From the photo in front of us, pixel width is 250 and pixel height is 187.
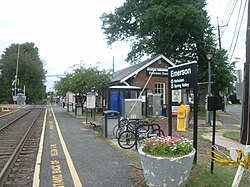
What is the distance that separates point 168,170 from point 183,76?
2622 millimetres

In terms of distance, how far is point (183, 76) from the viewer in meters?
6.46

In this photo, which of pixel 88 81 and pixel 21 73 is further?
pixel 21 73

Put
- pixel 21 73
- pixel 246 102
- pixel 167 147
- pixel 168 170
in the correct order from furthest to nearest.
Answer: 1. pixel 21 73
2. pixel 246 102
3. pixel 167 147
4. pixel 168 170

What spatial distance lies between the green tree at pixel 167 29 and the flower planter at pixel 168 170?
2305 cm

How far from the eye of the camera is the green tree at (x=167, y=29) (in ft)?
87.7

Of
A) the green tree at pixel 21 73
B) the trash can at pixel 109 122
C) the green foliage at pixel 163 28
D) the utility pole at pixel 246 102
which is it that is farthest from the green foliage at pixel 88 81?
the green tree at pixel 21 73

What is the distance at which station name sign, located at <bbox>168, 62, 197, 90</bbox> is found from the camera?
6098 mm

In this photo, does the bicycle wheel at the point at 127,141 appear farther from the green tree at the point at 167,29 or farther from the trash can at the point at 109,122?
the green tree at the point at 167,29

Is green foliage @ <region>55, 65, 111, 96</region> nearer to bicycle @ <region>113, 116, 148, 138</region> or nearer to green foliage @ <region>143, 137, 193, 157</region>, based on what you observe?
bicycle @ <region>113, 116, 148, 138</region>

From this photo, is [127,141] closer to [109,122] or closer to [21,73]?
Answer: [109,122]

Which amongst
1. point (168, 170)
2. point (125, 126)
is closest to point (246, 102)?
point (168, 170)

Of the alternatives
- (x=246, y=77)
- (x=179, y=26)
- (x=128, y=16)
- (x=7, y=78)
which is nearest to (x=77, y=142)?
(x=246, y=77)

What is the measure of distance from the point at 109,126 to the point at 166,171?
23.2ft

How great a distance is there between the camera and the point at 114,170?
241 inches
